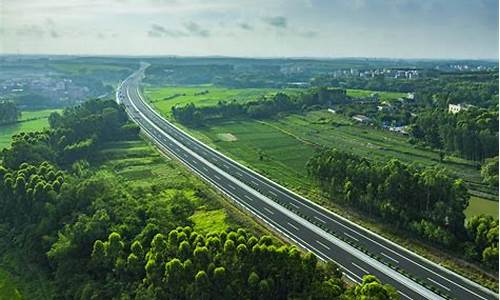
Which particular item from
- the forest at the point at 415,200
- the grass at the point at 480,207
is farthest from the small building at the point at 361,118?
the forest at the point at 415,200

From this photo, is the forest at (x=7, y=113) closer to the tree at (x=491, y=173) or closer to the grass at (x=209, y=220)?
the grass at (x=209, y=220)

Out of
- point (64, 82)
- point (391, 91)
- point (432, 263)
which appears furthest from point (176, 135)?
point (64, 82)

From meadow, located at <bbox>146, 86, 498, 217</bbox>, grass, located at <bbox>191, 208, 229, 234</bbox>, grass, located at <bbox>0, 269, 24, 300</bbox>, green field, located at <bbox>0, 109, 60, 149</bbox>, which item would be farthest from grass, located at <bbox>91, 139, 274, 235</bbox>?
green field, located at <bbox>0, 109, 60, 149</bbox>

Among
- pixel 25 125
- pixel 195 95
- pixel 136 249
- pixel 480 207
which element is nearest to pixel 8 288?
pixel 136 249

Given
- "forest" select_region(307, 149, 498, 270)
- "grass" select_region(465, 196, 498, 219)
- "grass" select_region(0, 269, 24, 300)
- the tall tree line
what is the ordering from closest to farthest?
"grass" select_region(0, 269, 24, 300), "forest" select_region(307, 149, 498, 270), "grass" select_region(465, 196, 498, 219), the tall tree line

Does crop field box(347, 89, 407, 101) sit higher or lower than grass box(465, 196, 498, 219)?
higher

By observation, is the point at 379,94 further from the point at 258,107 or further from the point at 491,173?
the point at 491,173

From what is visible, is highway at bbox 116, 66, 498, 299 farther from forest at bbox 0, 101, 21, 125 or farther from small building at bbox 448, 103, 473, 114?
forest at bbox 0, 101, 21, 125

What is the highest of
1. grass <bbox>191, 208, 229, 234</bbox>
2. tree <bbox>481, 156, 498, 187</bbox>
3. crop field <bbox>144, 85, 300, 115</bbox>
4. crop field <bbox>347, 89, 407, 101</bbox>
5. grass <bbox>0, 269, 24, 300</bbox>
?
tree <bbox>481, 156, 498, 187</bbox>
